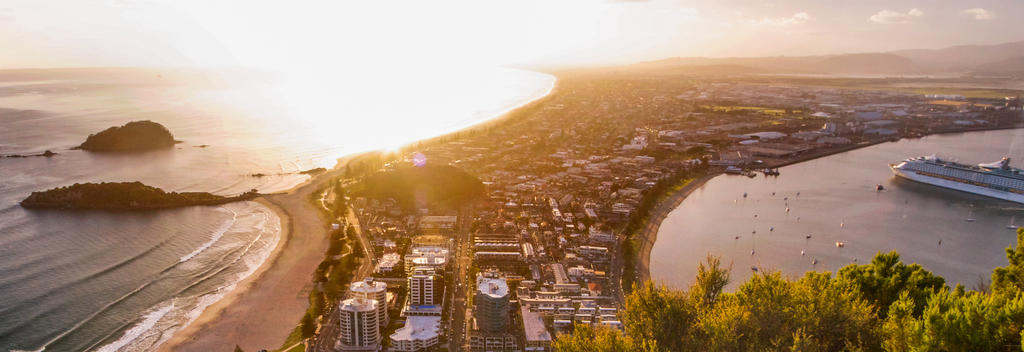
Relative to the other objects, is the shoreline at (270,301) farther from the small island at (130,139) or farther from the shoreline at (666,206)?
the small island at (130,139)

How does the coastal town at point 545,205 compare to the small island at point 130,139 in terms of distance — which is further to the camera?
the small island at point 130,139

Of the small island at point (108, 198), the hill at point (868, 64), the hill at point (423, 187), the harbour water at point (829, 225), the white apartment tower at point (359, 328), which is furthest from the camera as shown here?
the hill at point (868, 64)

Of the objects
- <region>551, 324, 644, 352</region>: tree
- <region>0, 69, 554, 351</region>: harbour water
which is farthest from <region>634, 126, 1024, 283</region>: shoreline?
<region>0, 69, 554, 351</region>: harbour water

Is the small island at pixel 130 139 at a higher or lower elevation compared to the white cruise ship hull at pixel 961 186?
higher

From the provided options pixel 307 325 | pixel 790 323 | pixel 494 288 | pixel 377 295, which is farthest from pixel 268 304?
pixel 790 323

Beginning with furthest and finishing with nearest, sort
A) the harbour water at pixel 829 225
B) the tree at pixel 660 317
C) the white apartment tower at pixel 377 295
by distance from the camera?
the harbour water at pixel 829 225 → the white apartment tower at pixel 377 295 → the tree at pixel 660 317

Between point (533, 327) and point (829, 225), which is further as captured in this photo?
point (829, 225)

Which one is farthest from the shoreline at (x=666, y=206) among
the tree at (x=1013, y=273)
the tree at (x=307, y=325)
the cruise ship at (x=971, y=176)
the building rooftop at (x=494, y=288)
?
the tree at (x=307, y=325)

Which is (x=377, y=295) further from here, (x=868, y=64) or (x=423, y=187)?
(x=868, y=64)
